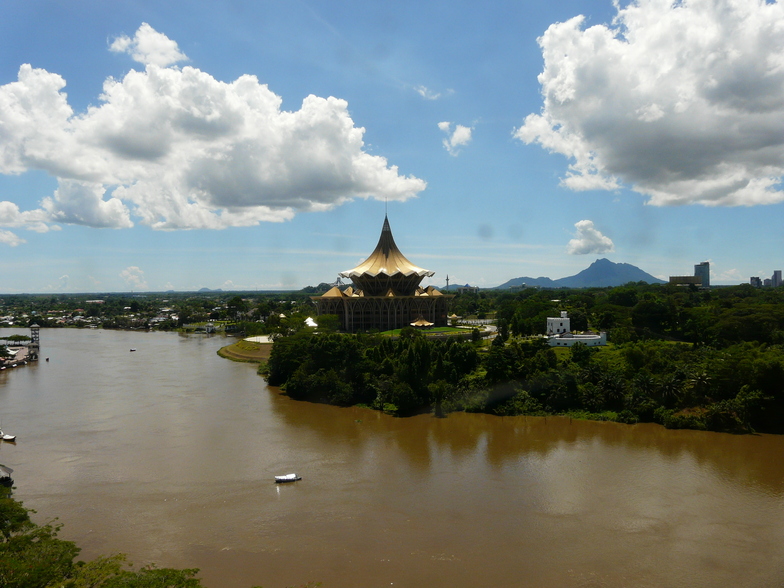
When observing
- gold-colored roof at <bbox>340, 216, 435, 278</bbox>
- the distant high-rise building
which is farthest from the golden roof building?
the distant high-rise building

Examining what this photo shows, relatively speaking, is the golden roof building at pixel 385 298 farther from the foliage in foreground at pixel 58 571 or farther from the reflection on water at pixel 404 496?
the foliage in foreground at pixel 58 571

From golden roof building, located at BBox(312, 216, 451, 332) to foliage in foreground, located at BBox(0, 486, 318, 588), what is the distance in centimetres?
3929

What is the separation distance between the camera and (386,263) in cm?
5203

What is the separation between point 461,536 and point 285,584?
4358 millimetres

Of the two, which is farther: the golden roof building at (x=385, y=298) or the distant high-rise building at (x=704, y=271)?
the distant high-rise building at (x=704, y=271)

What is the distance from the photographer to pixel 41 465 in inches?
709

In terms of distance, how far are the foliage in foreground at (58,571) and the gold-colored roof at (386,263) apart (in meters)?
40.4

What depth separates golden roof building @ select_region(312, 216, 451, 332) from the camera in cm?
5000

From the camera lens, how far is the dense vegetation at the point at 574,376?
2148 cm

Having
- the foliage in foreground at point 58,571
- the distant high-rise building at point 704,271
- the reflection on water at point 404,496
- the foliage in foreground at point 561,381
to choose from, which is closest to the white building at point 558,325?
the foliage in foreground at point 561,381

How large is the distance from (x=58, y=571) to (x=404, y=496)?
8.69 m

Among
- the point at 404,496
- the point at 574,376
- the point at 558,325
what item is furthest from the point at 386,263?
the point at 404,496

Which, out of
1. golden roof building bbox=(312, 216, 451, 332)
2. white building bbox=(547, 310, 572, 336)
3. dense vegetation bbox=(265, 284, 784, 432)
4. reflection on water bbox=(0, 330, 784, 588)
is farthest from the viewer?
golden roof building bbox=(312, 216, 451, 332)

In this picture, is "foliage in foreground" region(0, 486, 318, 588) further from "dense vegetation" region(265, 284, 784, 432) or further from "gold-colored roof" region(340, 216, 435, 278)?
"gold-colored roof" region(340, 216, 435, 278)
